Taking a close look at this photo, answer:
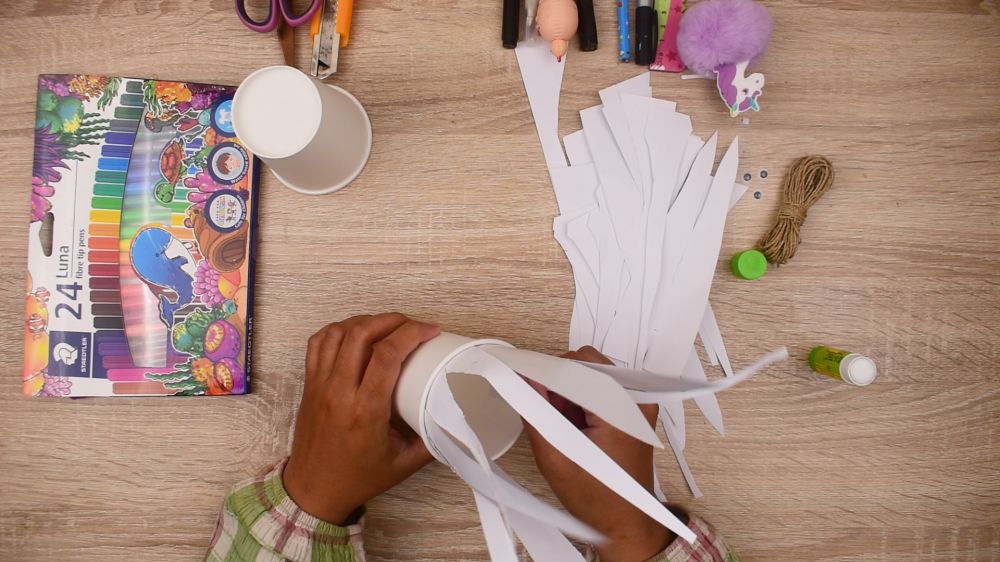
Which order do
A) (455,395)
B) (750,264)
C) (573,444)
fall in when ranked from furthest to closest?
(750,264), (455,395), (573,444)

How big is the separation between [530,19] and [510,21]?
21 mm

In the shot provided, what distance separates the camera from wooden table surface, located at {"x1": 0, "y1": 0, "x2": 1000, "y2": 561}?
619 millimetres

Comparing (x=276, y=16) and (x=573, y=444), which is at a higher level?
(x=276, y=16)

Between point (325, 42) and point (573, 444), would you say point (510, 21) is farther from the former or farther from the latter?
point (573, 444)

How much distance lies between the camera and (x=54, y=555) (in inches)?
24.3

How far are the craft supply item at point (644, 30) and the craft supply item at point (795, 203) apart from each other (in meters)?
0.19

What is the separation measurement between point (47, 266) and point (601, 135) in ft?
1.82

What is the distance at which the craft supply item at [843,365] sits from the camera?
57 cm

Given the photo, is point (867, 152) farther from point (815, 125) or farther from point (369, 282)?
point (369, 282)

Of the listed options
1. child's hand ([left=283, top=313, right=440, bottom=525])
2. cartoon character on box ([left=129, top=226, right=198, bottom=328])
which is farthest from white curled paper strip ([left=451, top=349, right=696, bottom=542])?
cartoon character on box ([left=129, top=226, right=198, bottom=328])

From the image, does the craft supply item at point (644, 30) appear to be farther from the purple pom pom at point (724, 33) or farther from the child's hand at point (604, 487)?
the child's hand at point (604, 487)

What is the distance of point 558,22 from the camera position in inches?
22.9

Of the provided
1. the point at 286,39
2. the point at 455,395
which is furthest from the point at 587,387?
the point at 286,39

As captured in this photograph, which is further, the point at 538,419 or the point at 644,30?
the point at 644,30
